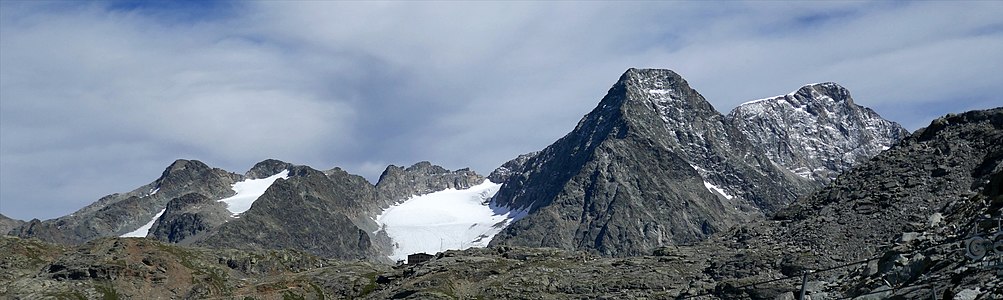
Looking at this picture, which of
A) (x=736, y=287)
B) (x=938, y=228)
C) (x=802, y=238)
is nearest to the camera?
(x=938, y=228)

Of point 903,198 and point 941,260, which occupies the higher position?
point 903,198

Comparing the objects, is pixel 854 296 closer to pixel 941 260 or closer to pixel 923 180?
pixel 941 260

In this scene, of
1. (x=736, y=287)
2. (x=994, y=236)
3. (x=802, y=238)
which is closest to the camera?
(x=994, y=236)

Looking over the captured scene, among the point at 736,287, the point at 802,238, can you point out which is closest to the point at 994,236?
the point at 736,287

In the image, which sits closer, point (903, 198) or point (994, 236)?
point (994, 236)

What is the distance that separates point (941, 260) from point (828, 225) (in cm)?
10870

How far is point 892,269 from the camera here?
239 feet

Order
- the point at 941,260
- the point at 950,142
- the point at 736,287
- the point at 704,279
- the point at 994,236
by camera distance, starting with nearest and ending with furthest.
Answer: the point at 994,236 < the point at 941,260 < the point at 736,287 < the point at 950,142 < the point at 704,279

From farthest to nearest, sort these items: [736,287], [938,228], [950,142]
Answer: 1. [950,142]
2. [736,287]
3. [938,228]

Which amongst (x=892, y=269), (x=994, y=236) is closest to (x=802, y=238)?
(x=892, y=269)

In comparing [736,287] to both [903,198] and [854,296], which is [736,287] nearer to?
[903,198]

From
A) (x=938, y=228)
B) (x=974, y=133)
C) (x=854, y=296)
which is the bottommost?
(x=854, y=296)

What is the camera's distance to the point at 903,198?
165 m

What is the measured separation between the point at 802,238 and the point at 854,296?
366ft
